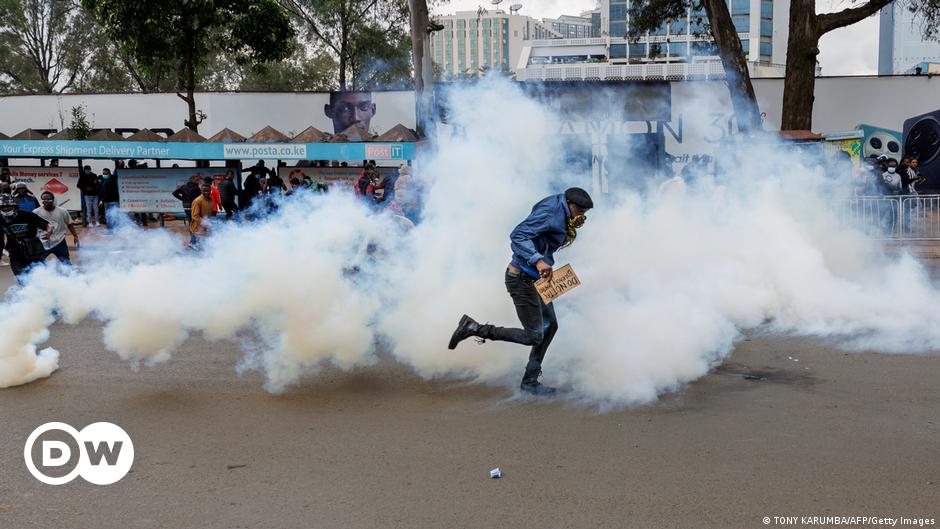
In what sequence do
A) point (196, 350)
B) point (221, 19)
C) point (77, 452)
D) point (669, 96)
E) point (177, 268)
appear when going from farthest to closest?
point (221, 19) → point (669, 96) → point (196, 350) → point (177, 268) → point (77, 452)

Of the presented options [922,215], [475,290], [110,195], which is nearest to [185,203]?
[110,195]

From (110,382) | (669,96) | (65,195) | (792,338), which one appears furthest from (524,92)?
(65,195)

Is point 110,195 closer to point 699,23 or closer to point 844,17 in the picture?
point 699,23

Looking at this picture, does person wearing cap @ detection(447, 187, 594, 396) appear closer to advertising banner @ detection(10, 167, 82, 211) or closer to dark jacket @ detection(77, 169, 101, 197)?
dark jacket @ detection(77, 169, 101, 197)

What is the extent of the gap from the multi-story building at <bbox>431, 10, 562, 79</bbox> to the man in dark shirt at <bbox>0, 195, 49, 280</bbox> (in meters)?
5.74

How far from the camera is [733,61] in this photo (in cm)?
1836

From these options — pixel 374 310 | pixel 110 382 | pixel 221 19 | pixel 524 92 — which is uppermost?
pixel 221 19

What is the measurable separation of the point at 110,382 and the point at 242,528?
312 cm

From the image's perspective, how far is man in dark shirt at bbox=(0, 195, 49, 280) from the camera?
28.6 feet

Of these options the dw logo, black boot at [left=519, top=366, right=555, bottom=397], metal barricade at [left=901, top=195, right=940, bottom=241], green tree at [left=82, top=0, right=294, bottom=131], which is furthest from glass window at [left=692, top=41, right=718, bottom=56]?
the dw logo

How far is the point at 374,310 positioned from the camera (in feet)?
21.2

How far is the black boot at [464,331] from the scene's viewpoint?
5.82 meters

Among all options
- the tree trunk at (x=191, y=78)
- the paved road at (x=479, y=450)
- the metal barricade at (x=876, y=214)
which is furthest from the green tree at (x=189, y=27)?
the paved road at (x=479, y=450)

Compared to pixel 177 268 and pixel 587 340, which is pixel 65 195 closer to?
pixel 177 268
